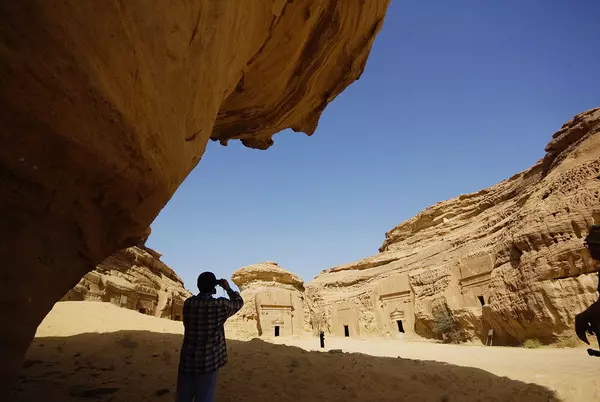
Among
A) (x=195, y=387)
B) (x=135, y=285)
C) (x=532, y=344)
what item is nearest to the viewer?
(x=195, y=387)

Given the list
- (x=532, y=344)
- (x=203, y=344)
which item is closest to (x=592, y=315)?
(x=203, y=344)

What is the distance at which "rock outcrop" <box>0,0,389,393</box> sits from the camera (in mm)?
2002

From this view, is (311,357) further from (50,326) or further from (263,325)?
(263,325)

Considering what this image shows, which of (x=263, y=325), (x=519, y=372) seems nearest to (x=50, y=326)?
(x=519, y=372)

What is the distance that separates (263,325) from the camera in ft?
98.9

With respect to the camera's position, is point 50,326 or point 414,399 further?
point 50,326

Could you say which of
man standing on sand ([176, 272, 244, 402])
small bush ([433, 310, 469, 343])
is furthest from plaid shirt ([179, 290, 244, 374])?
small bush ([433, 310, 469, 343])

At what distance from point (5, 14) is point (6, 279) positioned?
182cm

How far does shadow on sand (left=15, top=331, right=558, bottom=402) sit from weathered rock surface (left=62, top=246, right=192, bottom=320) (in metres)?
12.6

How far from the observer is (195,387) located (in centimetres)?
314

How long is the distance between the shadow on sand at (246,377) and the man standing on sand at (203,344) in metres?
1.54

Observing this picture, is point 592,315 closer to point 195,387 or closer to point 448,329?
point 195,387

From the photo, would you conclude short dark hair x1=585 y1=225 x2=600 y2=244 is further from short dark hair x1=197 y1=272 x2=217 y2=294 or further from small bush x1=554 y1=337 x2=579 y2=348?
small bush x1=554 y1=337 x2=579 y2=348

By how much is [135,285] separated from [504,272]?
81.4ft
